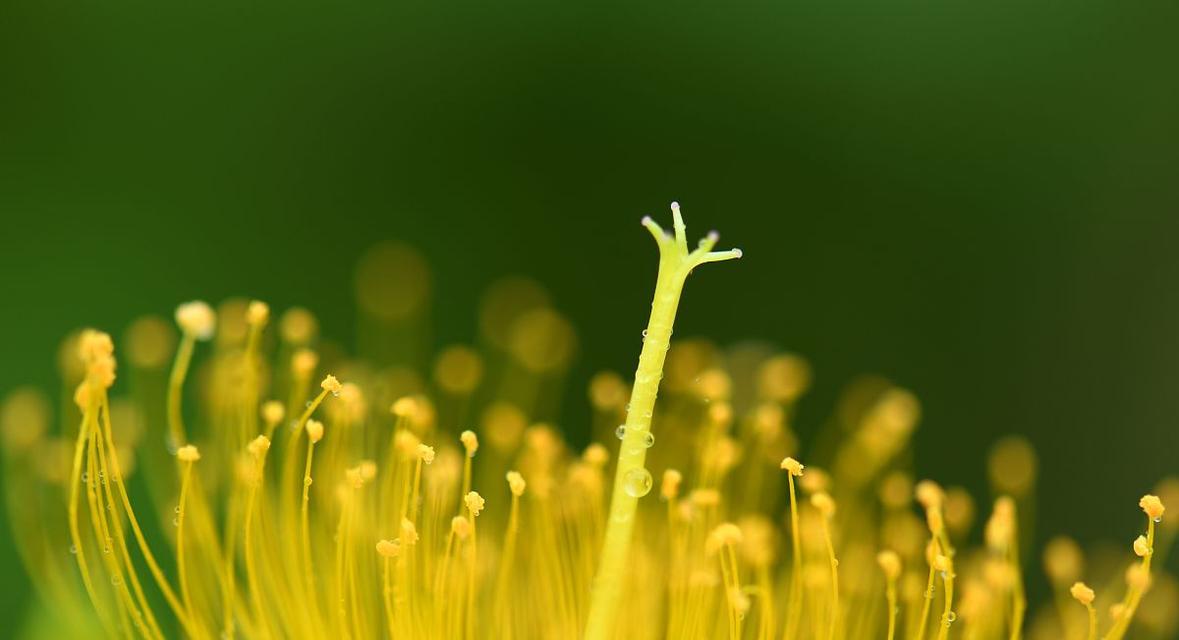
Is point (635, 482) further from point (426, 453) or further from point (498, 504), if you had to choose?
point (498, 504)

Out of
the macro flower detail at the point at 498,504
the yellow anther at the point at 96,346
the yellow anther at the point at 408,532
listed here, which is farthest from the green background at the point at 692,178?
the yellow anther at the point at 408,532

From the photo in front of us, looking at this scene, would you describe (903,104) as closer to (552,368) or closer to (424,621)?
(552,368)

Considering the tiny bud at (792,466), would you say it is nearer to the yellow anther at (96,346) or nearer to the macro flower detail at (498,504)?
the macro flower detail at (498,504)

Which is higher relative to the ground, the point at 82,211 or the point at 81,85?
the point at 81,85

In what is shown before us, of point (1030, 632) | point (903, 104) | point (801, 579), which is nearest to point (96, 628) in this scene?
point (801, 579)

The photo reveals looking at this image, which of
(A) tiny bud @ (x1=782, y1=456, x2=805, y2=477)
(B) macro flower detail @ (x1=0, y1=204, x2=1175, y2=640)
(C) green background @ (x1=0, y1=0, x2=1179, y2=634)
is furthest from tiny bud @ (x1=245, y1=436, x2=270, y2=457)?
(C) green background @ (x1=0, y1=0, x2=1179, y2=634)

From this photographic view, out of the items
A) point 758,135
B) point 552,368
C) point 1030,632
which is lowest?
point 1030,632

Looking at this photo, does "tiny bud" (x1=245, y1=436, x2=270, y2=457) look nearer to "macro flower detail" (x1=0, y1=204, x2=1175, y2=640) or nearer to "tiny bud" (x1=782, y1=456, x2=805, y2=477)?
"macro flower detail" (x1=0, y1=204, x2=1175, y2=640)

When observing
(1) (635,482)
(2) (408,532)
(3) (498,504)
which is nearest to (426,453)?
(2) (408,532)
